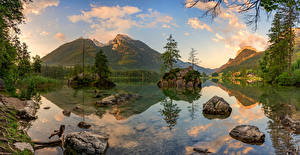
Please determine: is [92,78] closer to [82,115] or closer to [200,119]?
[82,115]

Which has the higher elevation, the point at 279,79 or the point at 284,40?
the point at 284,40

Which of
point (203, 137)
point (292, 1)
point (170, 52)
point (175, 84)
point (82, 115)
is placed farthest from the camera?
point (170, 52)

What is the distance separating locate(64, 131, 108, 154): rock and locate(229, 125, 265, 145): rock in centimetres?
733

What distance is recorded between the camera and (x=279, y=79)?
145 feet

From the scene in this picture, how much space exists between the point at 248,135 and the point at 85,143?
8.55 meters

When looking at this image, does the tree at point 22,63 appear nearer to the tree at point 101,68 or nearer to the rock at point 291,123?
the tree at point 101,68

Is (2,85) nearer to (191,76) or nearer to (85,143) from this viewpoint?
(85,143)

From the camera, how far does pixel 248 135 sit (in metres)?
7.91

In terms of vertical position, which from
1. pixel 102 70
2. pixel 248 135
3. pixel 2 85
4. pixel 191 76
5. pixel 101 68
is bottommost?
pixel 248 135

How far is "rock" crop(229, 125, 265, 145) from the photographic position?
7578mm

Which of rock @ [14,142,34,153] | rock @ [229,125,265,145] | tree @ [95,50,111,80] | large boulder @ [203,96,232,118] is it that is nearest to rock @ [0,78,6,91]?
rock @ [14,142,34,153]

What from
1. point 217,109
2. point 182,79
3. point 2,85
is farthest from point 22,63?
point 182,79

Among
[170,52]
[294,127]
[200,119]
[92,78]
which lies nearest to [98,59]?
[92,78]

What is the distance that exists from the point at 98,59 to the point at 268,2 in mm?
64110
